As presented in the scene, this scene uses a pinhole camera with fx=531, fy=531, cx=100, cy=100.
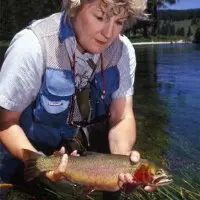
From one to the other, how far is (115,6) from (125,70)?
0.83 meters

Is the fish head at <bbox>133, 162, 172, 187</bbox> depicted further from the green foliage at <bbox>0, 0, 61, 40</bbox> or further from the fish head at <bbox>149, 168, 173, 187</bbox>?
the green foliage at <bbox>0, 0, 61, 40</bbox>

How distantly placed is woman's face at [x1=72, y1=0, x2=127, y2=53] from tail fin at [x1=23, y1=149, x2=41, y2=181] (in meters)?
0.86

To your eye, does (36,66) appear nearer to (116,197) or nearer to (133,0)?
(133,0)

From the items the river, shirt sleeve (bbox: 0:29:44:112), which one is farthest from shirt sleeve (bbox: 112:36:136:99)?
the river

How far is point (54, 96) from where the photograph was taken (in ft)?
13.2

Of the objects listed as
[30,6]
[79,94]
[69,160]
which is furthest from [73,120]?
[30,6]

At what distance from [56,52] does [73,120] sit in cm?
64

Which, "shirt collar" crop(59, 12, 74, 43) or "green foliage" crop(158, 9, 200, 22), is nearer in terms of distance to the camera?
"shirt collar" crop(59, 12, 74, 43)

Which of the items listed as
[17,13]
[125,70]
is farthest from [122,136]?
[17,13]

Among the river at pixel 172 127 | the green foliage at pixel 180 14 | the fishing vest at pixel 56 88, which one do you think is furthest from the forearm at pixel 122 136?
the green foliage at pixel 180 14

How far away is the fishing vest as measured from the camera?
3.89m

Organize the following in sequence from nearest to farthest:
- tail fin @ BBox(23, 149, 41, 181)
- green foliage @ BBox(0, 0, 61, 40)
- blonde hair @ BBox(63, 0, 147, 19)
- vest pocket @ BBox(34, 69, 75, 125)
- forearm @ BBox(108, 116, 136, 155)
A: blonde hair @ BBox(63, 0, 147, 19) < tail fin @ BBox(23, 149, 41, 181) < vest pocket @ BBox(34, 69, 75, 125) < forearm @ BBox(108, 116, 136, 155) < green foliage @ BBox(0, 0, 61, 40)

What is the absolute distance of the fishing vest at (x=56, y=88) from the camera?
3893 mm

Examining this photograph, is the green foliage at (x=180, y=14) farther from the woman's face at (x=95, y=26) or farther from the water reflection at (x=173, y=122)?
the woman's face at (x=95, y=26)
